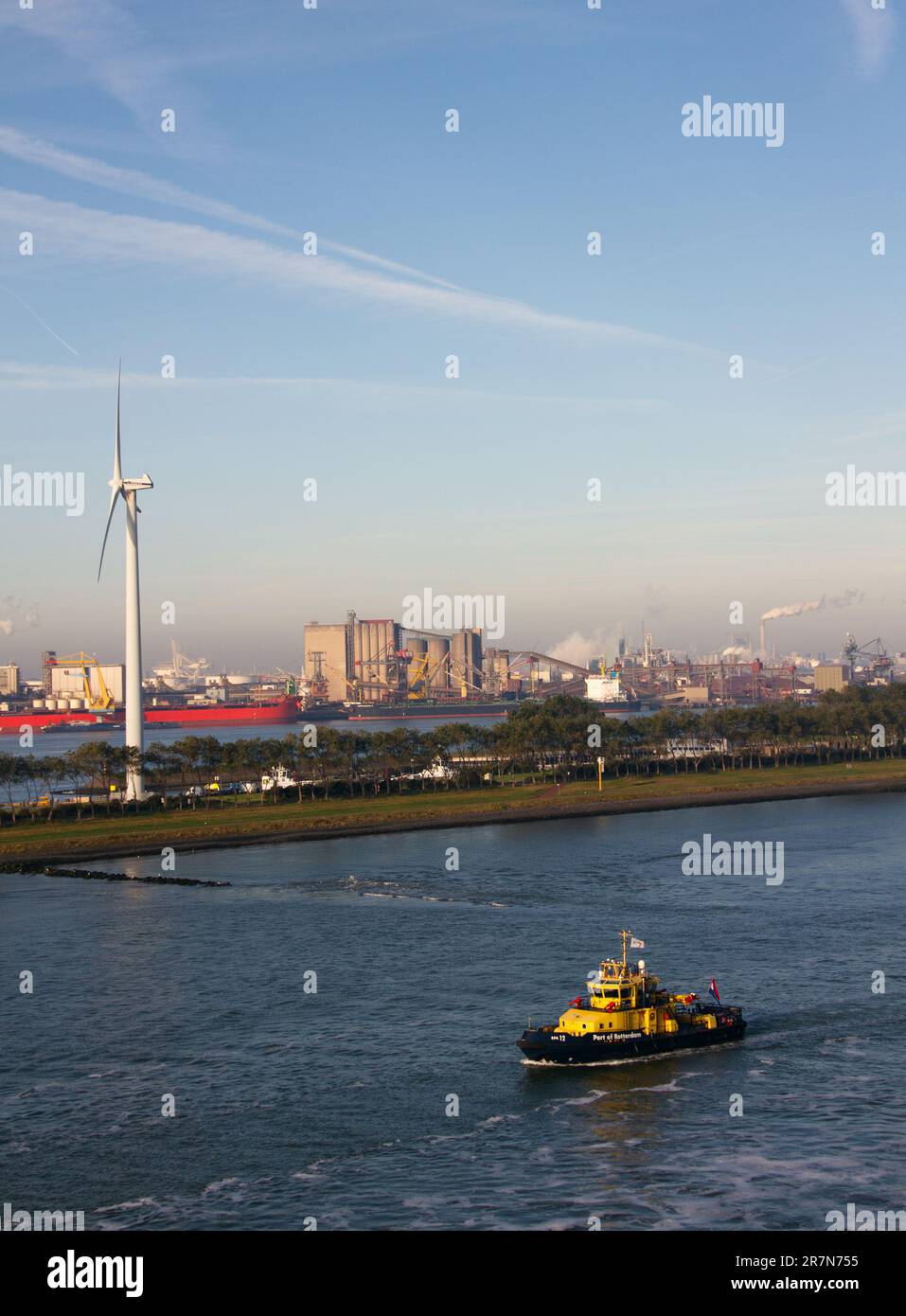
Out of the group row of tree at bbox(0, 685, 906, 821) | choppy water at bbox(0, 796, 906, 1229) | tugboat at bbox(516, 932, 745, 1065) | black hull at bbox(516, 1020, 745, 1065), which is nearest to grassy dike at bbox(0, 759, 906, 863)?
row of tree at bbox(0, 685, 906, 821)

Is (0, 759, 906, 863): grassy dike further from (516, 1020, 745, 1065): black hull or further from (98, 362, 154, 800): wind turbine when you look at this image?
(516, 1020, 745, 1065): black hull

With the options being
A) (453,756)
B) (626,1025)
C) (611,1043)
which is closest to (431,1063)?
(611,1043)

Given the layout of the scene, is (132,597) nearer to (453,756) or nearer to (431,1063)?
(453,756)

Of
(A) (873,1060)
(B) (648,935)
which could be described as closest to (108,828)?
(B) (648,935)

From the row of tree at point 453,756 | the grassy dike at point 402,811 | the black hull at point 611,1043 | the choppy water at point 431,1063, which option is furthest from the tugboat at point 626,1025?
the row of tree at point 453,756

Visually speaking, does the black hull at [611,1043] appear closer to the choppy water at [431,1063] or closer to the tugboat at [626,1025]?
the tugboat at [626,1025]
